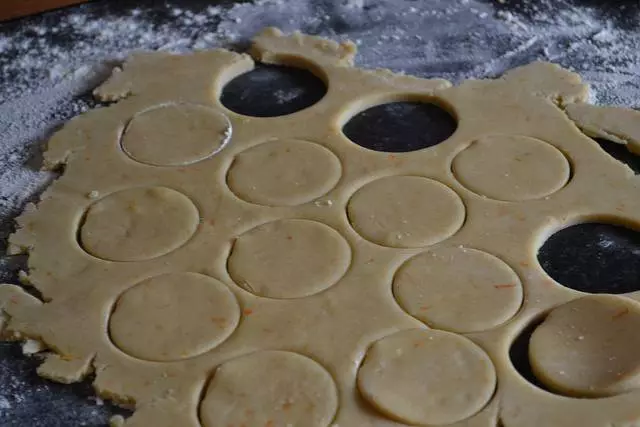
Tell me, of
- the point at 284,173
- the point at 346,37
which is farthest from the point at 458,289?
the point at 346,37

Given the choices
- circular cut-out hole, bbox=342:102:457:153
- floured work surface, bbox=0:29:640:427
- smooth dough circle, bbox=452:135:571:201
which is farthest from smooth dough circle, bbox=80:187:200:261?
smooth dough circle, bbox=452:135:571:201

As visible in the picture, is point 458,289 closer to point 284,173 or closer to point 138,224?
point 284,173

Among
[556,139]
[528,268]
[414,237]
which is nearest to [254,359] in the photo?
[414,237]

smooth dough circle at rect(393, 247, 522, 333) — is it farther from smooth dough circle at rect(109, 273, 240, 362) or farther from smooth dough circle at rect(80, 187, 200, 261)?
smooth dough circle at rect(80, 187, 200, 261)

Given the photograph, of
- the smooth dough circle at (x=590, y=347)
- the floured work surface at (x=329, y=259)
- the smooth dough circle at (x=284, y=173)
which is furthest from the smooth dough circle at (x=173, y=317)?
the smooth dough circle at (x=590, y=347)

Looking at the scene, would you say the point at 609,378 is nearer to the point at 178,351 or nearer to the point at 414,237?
the point at 414,237
